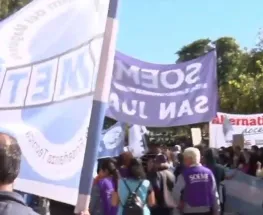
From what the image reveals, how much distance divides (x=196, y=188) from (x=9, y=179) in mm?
5442

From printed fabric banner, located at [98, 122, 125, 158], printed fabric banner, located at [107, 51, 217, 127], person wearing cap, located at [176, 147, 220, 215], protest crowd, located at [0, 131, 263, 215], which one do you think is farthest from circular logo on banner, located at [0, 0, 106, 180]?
printed fabric banner, located at [98, 122, 125, 158]

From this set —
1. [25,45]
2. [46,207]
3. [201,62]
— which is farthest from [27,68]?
[201,62]

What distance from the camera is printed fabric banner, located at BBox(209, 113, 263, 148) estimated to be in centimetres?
2039

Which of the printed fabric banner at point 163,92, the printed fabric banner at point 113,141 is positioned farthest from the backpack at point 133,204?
the printed fabric banner at point 113,141

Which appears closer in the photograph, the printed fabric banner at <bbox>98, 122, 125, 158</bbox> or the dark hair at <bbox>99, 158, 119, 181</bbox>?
the dark hair at <bbox>99, 158, 119, 181</bbox>

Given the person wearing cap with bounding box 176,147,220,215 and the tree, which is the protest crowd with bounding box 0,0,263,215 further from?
the tree

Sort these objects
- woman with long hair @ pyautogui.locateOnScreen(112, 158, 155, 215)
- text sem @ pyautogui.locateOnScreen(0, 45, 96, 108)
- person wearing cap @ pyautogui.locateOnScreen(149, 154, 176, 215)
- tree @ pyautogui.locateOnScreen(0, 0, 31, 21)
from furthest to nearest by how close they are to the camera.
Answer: tree @ pyautogui.locateOnScreen(0, 0, 31, 21) → person wearing cap @ pyautogui.locateOnScreen(149, 154, 176, 215) → woman with long hair @ pyautogui.locateOnScreen(112, 158, 155, 215) → text sem @ pyautogui.locateOnScreen(0, 45, 96, 108)

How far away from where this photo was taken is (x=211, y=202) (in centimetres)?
827

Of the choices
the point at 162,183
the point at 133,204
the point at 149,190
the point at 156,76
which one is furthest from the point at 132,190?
the point at 156,76

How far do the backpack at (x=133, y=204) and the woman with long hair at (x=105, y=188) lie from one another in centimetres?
68

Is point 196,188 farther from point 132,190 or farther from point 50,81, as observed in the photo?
point 50,81

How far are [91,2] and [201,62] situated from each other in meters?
5.94

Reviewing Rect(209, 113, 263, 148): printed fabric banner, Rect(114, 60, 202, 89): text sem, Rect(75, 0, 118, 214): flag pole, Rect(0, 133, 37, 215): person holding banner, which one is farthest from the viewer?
Rect(209, 113, 263, 148): printed fabric banner

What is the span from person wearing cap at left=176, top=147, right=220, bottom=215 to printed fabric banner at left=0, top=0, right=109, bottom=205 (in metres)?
4.00
